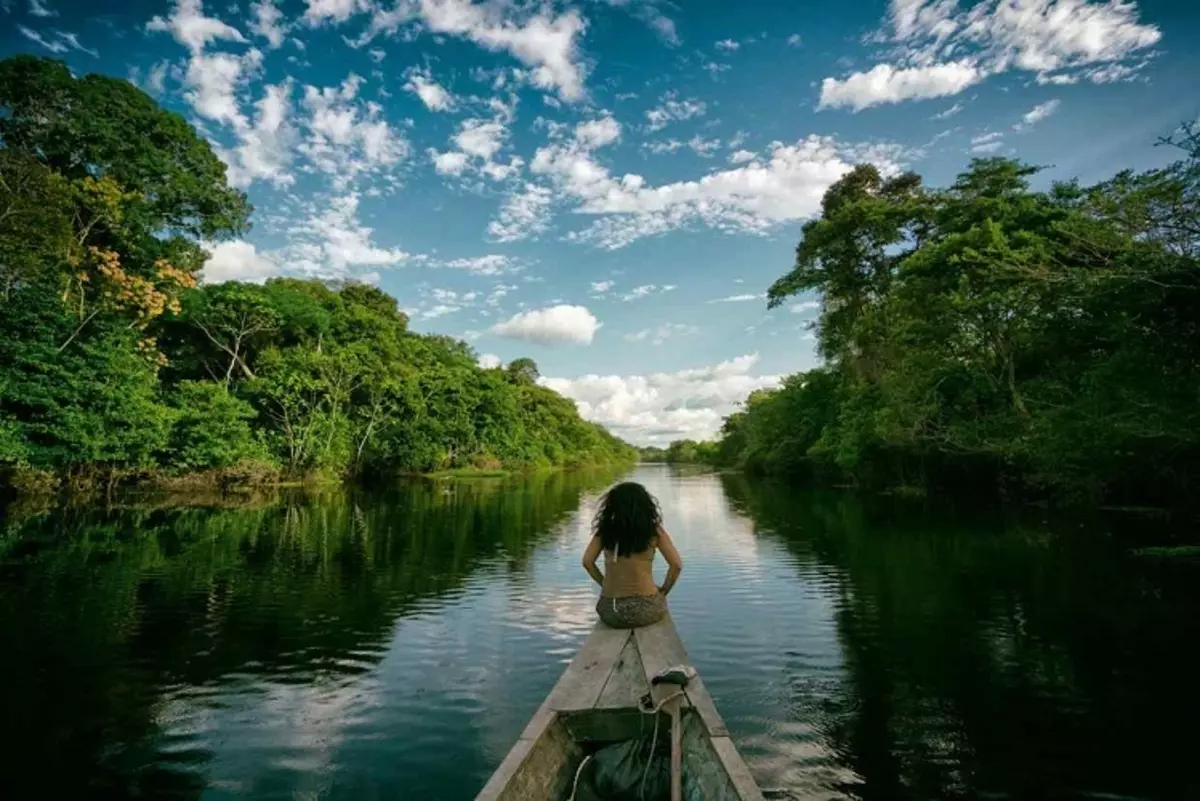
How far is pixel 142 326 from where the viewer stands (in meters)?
28.1

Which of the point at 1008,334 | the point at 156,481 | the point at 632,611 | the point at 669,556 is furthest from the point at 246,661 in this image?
the point at 156,481

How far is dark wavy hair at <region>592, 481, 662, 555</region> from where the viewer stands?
5.93 meters

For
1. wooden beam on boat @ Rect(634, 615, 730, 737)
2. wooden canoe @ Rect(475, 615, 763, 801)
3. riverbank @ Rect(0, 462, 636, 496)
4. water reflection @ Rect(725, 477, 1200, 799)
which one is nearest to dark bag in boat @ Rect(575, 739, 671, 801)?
wooden canoe @ Rect(475, 615, 763, 801)

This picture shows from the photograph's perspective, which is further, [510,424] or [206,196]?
[510,424]

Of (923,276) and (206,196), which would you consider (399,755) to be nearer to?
(923,276)

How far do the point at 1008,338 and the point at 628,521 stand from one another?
77.5 ft

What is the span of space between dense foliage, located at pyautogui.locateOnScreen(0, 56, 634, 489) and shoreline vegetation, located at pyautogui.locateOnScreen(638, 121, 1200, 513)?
2693 cm

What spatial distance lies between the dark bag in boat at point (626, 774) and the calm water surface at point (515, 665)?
4.21ft

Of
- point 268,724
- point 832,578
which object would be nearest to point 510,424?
point 832,578

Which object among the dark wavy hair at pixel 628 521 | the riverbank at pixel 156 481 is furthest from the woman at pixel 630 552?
the riverbank at pixel 156 481

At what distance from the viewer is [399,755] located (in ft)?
17.7

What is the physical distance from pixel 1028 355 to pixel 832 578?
16.6m

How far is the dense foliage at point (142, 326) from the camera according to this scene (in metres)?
22.5

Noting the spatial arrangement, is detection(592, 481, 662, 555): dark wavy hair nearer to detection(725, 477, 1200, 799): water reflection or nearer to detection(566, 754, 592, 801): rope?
detection(566, 754, 592, 801): rope
